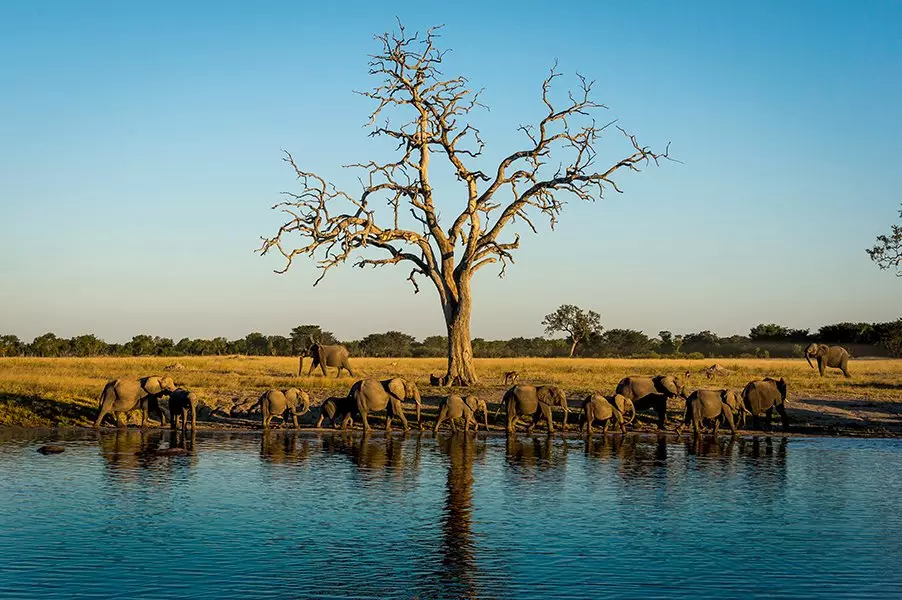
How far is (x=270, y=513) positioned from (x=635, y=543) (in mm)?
5642

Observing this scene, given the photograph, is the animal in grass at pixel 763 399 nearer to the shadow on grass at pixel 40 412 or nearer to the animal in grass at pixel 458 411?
the animal in grass at pixel 458 411

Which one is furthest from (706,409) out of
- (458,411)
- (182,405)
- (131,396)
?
(131,396)

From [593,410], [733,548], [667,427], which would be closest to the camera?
[733,548]

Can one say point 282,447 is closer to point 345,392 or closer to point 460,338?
point 345,392

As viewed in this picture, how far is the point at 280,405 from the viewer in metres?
29.4

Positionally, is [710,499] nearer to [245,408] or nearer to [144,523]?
[144,523]

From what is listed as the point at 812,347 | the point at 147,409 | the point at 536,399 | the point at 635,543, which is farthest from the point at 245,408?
the point at 812,347

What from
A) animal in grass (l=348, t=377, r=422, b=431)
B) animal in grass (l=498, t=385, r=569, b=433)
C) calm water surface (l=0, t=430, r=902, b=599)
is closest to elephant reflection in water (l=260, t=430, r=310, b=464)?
calm water surface (l=0, t=430, r=902, b=599)

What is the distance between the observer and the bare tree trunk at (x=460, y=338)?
136 ft

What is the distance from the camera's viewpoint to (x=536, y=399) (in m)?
29.0

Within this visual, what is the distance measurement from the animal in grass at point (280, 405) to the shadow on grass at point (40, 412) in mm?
5163

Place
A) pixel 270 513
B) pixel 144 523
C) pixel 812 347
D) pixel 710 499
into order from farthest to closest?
pixel 812 347 → pixel 710 499 → pixel 270 513 → pixel 144 523

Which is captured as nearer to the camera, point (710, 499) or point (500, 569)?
point (500, 569)

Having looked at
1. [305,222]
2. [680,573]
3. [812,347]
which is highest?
[305,222]
